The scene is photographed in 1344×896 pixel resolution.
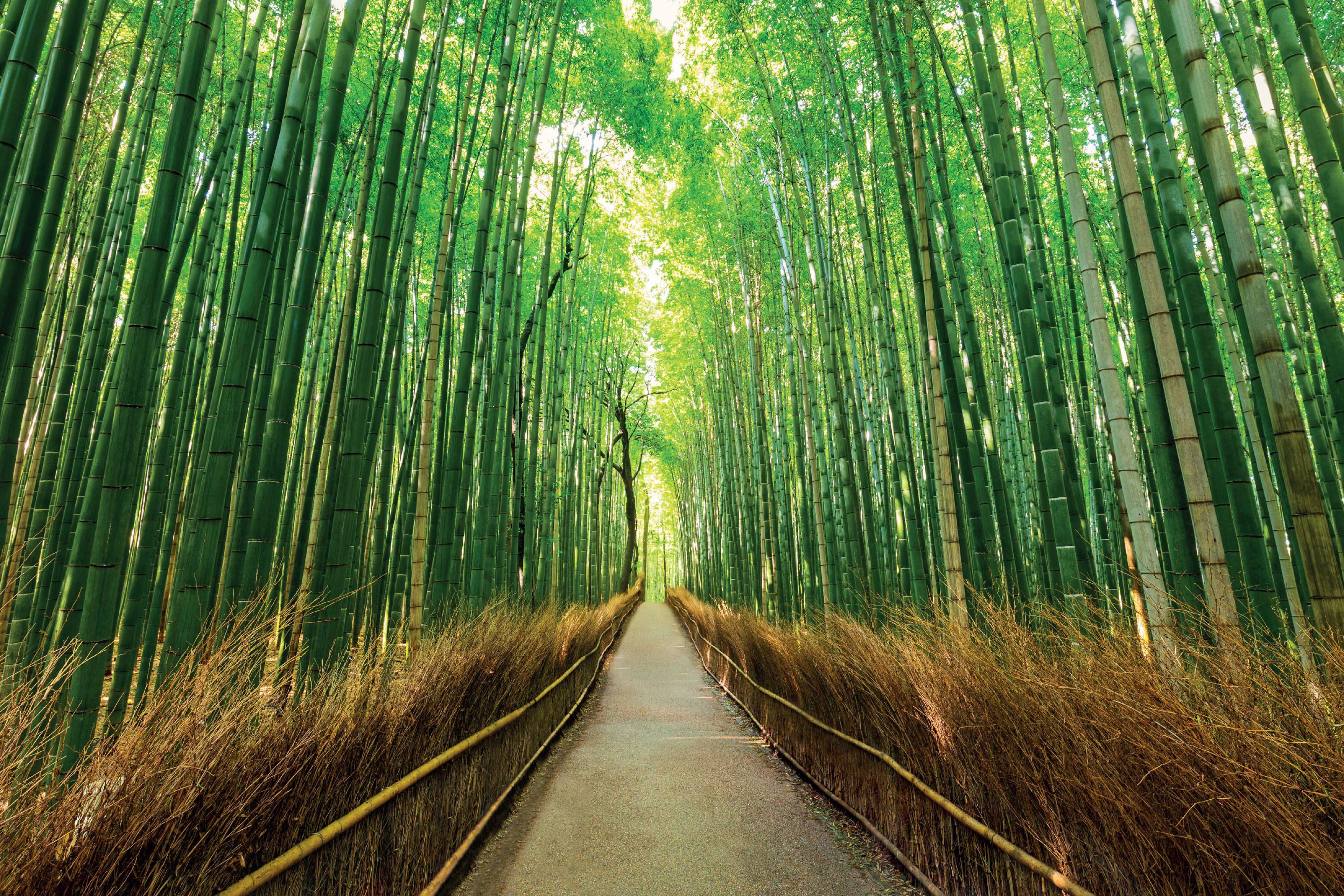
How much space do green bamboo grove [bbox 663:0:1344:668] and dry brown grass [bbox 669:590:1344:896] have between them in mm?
128

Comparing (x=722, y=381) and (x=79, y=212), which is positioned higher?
(x=722, y=381)

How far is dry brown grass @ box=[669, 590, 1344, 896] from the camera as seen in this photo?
976mm

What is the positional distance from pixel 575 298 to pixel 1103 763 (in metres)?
7.38

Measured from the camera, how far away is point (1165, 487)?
2.11 meters

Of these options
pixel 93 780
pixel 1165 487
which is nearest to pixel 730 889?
pixel 93 780

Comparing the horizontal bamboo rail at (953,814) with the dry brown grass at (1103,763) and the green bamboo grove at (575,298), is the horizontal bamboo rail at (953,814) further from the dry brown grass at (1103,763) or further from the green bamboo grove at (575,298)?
the green bamboo grove at (575,298)

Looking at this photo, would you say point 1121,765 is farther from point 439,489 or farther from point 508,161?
point 508,161

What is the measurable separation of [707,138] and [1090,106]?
11.6 ft

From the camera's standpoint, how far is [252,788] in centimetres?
122

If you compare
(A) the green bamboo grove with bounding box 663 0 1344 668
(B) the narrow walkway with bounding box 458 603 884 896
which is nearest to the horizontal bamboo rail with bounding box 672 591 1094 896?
(B) the narrow walkway with bounding box 458 603 884 896

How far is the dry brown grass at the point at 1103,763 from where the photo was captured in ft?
3.20

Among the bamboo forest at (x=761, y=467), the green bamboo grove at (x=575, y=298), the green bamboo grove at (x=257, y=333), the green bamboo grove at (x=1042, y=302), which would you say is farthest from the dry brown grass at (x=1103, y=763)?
the green bamboo grove at (x=257, y=333)

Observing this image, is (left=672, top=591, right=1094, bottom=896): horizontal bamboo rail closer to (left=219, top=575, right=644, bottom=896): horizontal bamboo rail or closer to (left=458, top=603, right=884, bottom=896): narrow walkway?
(left=458, top=603, right=884, bottom=896): narrow walkway

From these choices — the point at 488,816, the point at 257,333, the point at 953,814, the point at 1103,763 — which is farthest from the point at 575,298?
the point at 1103,763
